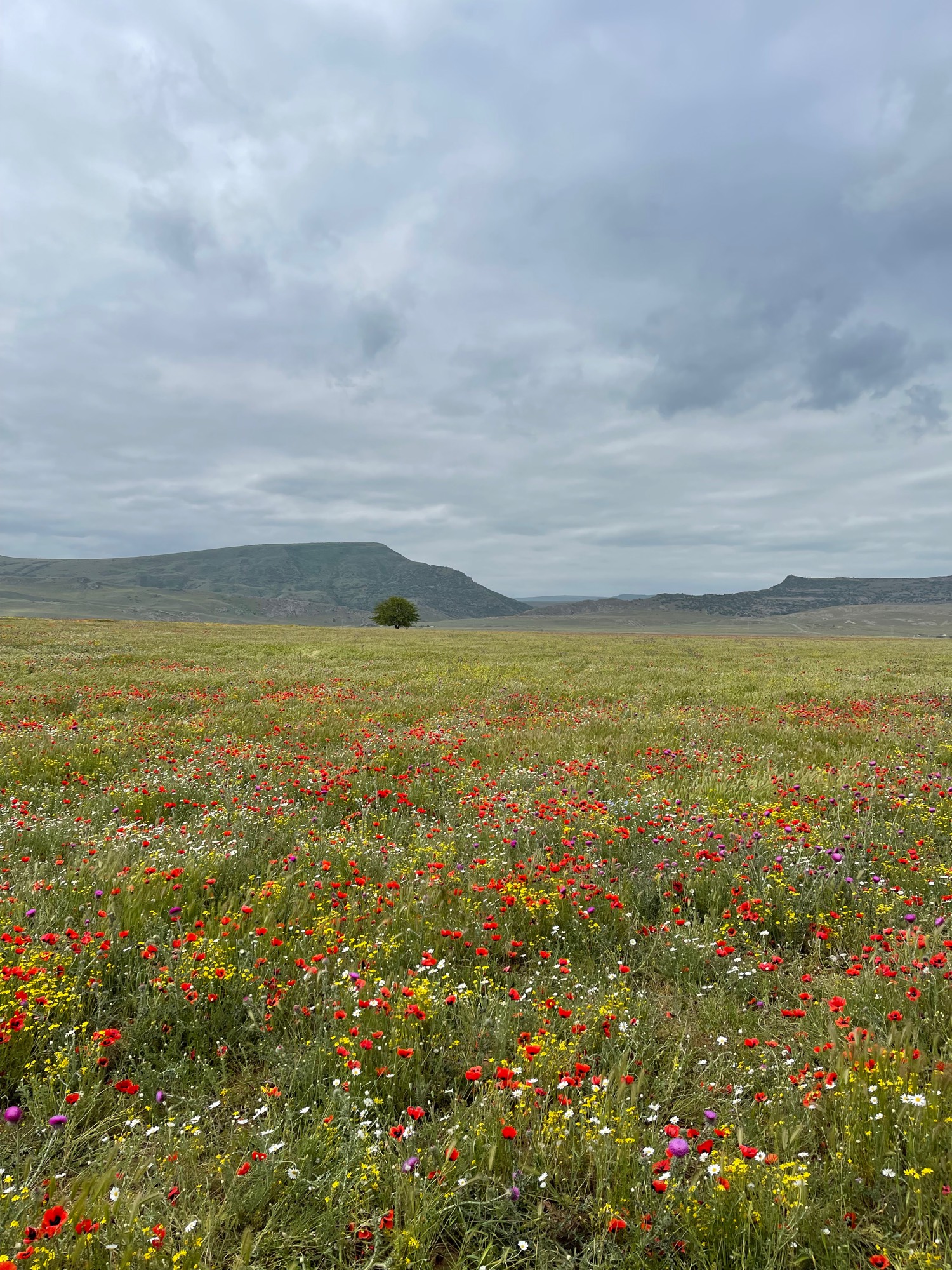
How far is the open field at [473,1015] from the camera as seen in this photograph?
245cm

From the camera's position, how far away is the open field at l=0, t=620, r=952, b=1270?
245cm

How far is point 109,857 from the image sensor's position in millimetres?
5441

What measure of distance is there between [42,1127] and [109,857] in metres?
2.91

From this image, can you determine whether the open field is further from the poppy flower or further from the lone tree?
the lone tree

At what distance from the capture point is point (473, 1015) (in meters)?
3.64

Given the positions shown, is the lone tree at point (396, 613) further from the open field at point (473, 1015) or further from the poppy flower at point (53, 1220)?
the poppy flower at point (53, 1220)

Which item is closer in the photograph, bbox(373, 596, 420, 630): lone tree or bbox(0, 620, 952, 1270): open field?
bbox(0, 620, 952, 1270): open field

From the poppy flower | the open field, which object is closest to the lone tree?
the open field

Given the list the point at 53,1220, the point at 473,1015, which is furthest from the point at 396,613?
the point at 53,1220

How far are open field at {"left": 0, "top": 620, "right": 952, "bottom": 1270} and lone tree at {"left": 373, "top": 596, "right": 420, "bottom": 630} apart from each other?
4355 inches

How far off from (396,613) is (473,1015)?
11730 cm

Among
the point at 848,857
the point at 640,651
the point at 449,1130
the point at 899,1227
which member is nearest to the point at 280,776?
the point at 449,1130

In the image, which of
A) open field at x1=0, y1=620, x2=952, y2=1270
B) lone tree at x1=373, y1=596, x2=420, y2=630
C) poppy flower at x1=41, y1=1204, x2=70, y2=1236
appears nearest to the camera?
poppy flower at x1=41, y1=1204, x2=70, y2=1236

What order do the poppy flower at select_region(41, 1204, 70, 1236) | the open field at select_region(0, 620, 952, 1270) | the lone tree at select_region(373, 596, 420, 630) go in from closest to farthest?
the poppy flower at select_region(41, 1204, 70, 1236) → the open field at select_region(0, 620, 952, 1270) → the lone tree at select_region(373, 596, 420, 630)
